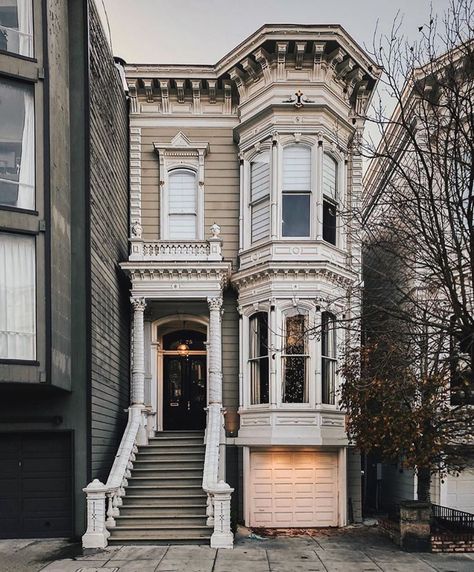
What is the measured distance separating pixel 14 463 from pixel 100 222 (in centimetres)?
543

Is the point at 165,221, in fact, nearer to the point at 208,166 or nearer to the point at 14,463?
the point at 208,166

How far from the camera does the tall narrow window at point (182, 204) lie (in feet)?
50.5

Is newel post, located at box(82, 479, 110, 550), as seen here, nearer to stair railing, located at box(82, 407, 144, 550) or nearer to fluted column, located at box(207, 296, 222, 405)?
stair railing, located at box(82, 407, 144, 550)

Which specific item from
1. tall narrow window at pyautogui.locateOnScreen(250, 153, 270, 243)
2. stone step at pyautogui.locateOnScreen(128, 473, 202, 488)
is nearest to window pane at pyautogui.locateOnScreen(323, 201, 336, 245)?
tall narrow window at pyautogui.locateOnScreen(250, 153, 270, 243)

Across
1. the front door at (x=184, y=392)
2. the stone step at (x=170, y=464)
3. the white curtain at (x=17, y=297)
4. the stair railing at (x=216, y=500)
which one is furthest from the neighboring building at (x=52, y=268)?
the front door at (x=184, y=392)

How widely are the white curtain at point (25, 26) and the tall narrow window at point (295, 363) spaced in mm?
8260

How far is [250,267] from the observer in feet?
46.6

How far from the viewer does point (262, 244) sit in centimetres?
1412

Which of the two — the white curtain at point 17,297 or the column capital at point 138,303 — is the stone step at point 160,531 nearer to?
the white curtain at point 17,297

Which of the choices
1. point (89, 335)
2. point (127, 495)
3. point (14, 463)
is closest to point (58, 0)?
point (89, 335)

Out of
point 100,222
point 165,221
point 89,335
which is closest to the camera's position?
point 89,335

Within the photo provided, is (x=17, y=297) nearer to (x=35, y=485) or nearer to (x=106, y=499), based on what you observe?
(x=35, y=485)

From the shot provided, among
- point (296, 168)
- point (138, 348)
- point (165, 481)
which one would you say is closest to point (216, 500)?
point (165, 481)

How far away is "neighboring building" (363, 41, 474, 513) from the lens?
777 centimetres
